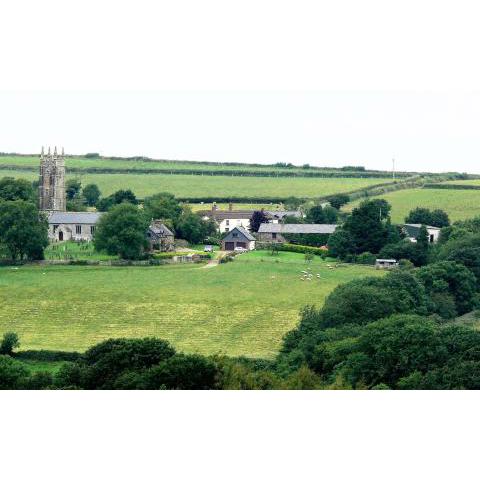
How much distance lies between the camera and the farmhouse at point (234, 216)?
49938 mm

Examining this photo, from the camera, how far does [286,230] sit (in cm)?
4506

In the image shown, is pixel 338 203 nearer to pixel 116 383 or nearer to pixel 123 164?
pixel 123 164

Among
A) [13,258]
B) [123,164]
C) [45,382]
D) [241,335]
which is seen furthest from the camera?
[123,164]

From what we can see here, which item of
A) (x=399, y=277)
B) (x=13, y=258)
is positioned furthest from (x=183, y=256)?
(x=399, y=277)

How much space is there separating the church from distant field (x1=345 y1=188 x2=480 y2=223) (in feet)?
40.0

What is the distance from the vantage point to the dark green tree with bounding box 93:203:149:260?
125 ft

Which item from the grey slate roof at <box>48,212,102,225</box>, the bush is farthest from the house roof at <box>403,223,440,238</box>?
the grey slate roof at <box>48,212,102,225</box>

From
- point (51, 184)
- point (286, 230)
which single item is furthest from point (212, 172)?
point (286, 230)

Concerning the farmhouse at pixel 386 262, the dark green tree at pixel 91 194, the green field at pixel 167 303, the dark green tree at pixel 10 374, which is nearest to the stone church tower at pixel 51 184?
the dark green tree at pixel 91 194

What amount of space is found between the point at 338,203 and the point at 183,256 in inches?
653

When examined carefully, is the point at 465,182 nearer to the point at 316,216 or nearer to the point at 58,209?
the point at 316,216

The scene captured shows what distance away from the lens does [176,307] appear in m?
27.9

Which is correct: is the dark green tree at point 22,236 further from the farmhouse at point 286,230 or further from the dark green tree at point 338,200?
the dark green tree at point 338,200

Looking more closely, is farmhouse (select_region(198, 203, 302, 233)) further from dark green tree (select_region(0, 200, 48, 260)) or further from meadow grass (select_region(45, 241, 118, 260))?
dark green tree (select_region(0, 200, 48, 260))
